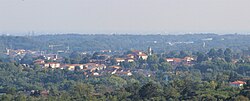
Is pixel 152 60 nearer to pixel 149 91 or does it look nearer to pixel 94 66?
pixel 94 66

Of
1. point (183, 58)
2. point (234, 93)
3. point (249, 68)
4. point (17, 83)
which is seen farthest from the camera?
point (183, 58)

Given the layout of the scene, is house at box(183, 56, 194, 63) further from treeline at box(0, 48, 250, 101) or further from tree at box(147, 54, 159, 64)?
tree at box(147, 54, 159, 64)

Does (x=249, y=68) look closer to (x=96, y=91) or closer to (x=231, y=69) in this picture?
(x=231, y=69)

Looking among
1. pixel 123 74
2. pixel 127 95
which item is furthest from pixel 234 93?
pixel 123 74

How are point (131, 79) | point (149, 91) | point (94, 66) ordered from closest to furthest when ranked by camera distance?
point (149, 91)
point (131, 79)
point (94, 66)

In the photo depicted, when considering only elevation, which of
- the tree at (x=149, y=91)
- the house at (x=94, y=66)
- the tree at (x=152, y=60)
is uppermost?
the tree at (x=149, y=91)

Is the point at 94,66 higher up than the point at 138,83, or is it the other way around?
the point at 138,83

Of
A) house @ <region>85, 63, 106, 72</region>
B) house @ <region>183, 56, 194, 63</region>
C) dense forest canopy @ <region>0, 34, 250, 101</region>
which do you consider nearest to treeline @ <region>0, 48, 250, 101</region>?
dense forest canopy @ <region>0, 34, 250, 101</region>

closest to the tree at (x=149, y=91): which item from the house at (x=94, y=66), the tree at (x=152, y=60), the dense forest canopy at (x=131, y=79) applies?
the dense forest canopy at (x=131, y=79)

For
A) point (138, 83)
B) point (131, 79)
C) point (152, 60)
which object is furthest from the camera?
point (152, 60)

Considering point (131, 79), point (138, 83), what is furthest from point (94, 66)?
point (138, 83)

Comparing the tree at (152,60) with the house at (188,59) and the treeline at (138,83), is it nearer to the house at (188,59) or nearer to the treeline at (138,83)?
the treeline at (138,83)
